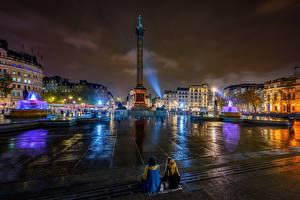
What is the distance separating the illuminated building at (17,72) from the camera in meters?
54.5

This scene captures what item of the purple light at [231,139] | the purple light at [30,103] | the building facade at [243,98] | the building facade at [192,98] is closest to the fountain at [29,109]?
the purple light at [30,103]

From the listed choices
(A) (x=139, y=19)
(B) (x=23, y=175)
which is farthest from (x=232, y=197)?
(A) (x=139, y=19)

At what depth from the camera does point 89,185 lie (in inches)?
173

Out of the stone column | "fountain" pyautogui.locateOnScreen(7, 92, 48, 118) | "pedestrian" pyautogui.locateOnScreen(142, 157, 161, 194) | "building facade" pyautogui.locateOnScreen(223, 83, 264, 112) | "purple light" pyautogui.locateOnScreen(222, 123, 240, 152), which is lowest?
"purple light" pyautogui.locateOnScreen(222, 123, 240, 152)

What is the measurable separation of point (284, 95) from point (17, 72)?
391 feet

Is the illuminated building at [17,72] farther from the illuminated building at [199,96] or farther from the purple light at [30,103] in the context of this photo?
the illuminated building at [199,96]

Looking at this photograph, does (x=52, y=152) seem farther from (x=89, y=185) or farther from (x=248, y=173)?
(x=248, y=173)

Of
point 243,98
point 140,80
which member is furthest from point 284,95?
point 140,80

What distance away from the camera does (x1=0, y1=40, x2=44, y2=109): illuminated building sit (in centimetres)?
5453

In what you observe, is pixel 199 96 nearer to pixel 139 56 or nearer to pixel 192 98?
pixel 192 98

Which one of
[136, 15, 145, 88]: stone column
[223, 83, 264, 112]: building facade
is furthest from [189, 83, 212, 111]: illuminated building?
[136, 15, 145, 88]: stone column

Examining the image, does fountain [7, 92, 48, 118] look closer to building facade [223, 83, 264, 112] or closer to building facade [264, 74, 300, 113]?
building facade [223, 83, 264, 112]

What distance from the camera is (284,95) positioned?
201ft

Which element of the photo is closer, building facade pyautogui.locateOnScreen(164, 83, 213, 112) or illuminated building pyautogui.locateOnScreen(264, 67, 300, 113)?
illuminated building pyautogui.locateOnScreen(264, 67, 300, 113)
